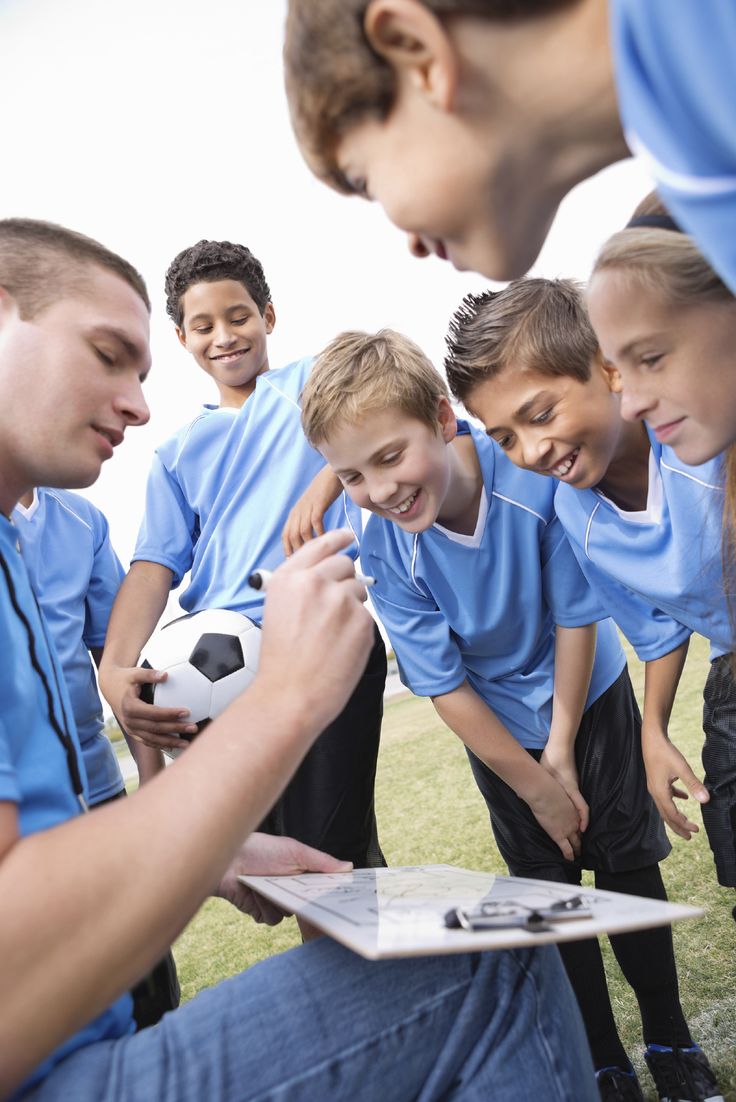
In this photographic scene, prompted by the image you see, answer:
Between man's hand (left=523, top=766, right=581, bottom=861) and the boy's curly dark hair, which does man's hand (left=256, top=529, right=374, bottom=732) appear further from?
the boy's curly dark hair

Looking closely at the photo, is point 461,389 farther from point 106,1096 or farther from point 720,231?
point 106,1096

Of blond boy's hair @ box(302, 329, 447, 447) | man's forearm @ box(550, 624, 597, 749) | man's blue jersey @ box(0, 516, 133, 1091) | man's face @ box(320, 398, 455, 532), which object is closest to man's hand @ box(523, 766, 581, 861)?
man's forearm @ box(550, 624, 597, 749)

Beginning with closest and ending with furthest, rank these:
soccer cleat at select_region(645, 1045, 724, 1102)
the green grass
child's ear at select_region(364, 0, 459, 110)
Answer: child's ear at select_region(364, 0, 459, 110), soccer cleat at select_region(645, 1045, 724, 1102), the green grass

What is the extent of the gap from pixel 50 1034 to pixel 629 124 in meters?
0.96

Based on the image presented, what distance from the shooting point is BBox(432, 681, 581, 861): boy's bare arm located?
7.03ft

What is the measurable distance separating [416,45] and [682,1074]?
187 cm

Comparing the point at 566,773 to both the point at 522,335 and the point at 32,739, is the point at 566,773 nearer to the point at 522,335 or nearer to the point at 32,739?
the point at 522,335

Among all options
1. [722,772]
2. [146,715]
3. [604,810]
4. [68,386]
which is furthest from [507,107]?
[604,810]

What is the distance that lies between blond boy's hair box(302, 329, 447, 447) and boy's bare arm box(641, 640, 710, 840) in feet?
2.56

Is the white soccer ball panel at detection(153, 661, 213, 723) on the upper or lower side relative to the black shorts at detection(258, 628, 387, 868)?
upper

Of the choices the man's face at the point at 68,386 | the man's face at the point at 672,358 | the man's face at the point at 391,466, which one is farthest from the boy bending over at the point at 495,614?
the man's face at the point at 68,386

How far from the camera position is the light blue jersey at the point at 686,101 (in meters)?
0.77

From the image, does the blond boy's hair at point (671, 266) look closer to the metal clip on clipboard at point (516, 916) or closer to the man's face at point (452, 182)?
the man's face at point (452, 182)

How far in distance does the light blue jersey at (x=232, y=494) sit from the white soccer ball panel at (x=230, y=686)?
23 centimetres
